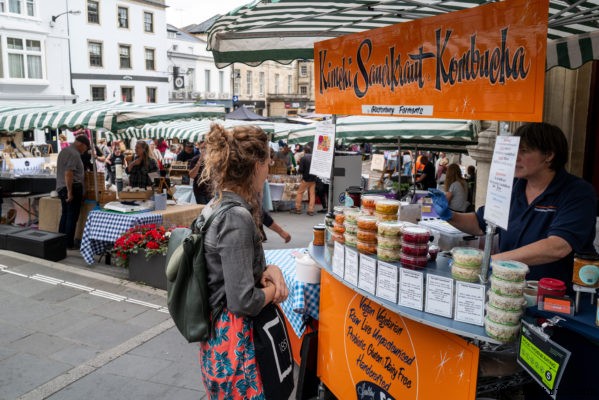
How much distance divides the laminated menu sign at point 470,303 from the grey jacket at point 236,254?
95 centimetres

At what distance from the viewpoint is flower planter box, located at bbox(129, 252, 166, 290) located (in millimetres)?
6363

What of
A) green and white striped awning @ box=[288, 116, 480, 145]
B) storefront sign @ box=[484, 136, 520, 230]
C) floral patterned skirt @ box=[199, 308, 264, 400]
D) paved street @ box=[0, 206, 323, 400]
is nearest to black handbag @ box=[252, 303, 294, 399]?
floral patterned skirt @ box=[199, 308, 264, 400]

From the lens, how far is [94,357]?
4430 mm

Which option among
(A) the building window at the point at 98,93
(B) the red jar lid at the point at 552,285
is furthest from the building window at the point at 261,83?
(B) the red jar lid at the point at 552,285

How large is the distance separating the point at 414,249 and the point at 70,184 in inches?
267

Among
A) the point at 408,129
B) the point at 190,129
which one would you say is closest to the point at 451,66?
the point at 408,129

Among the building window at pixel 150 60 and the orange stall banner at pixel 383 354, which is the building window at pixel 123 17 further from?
the orange stall banner at pixel 383 354

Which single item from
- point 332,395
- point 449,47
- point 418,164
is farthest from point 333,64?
point 418,164

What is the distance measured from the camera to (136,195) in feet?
25.4

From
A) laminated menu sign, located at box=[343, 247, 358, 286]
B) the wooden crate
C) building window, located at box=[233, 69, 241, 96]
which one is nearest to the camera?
laminated menu sign, located at box=[343, 247, 358, 286]

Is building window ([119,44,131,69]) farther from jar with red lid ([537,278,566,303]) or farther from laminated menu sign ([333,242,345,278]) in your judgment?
jar with red lid ([537,278,566,303])

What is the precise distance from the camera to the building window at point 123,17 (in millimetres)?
37594

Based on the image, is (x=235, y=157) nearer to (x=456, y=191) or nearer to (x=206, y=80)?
(x=456, y=191)

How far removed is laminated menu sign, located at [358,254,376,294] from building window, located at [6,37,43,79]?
1312 inches
